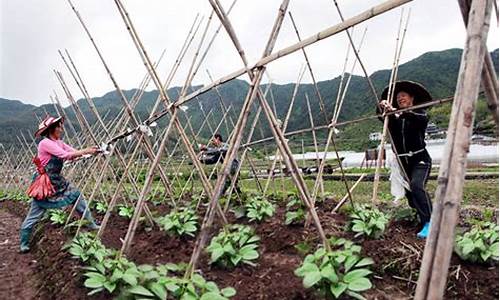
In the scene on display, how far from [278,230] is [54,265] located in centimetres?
218

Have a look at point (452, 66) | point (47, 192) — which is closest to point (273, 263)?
point (47, 192)

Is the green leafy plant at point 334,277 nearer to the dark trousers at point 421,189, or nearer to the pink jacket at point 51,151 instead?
the dark trousers at point 421,189

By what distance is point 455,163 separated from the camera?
3.99ft

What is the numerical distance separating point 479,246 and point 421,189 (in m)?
0.96

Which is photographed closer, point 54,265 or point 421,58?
point 54,265

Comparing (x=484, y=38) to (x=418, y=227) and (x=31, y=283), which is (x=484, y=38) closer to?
(x=418, y=227)

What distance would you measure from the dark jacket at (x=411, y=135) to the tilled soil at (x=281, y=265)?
700mm

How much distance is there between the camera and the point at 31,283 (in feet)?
12.4

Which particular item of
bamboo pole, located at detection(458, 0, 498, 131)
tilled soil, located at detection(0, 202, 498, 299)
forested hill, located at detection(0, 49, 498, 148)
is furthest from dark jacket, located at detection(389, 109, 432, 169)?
forested hill, located at detection(0, 49, 498, 148)

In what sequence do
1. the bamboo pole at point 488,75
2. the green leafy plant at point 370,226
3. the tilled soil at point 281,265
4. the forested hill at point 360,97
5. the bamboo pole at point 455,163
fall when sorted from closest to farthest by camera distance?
the bamboo pole at point 455,163
the bamboo pole at point 488,75
the tilled soil at point 281,265
the green leafy plant at point 370,226
the forested hill at point 360,97

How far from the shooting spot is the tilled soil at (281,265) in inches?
101

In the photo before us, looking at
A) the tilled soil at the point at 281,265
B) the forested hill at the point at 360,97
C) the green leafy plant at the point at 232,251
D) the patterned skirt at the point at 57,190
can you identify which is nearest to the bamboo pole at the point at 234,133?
the tilled soil at the point at 281,265

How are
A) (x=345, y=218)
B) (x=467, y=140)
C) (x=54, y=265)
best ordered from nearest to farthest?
(x=467, y=140) → (x=54, y=265) → (x=345, y=218)

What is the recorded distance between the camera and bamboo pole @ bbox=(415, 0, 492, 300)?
1.19 metres
